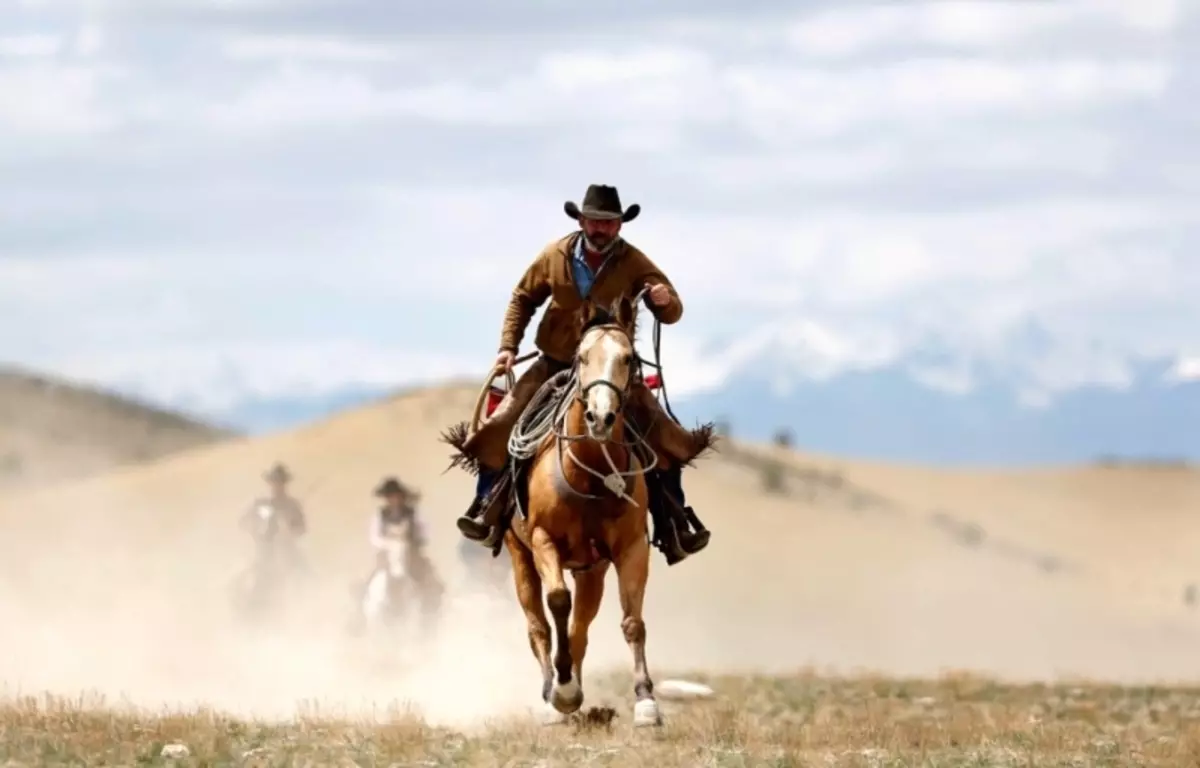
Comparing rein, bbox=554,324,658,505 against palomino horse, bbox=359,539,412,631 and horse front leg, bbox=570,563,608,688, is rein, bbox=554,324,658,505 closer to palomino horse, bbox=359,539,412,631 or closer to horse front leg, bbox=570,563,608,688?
horse front leg, bbox=570,563,608,688

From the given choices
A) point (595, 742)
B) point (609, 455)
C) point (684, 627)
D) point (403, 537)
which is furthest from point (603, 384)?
point (684, 627)

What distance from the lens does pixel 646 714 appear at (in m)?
17.7

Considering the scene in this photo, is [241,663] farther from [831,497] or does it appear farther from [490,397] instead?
[831,497]

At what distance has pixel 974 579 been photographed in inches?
2586

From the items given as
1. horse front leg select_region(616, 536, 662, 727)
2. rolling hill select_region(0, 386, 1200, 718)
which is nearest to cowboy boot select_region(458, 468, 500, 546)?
horse front leg select_region(616, 536, 662, 727)

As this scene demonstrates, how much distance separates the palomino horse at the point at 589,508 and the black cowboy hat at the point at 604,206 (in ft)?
2.72

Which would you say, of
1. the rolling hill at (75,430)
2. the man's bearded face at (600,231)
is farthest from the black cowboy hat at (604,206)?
the rolling hill at (75,430)

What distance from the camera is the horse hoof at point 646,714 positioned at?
17.7 meters

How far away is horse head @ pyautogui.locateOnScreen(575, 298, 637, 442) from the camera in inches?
671

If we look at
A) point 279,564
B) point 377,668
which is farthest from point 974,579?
point 377,668

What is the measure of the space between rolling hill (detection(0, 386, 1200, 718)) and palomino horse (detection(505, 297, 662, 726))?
8693 millimetres

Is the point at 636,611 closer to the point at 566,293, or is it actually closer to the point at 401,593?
the point at 566,293

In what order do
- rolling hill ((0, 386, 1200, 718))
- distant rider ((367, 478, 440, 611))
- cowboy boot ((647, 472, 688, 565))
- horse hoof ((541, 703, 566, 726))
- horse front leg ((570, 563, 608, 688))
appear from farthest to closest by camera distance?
rolling hill ((0, 386, 1200, 718)) < distant rider ((367, 478, 440, 611)) < cowboy boot ((647, 472, 688, 565)) < horse front leg ((570, 563, 608, 688)) < horse hoof ((541, 703, 566, 726))

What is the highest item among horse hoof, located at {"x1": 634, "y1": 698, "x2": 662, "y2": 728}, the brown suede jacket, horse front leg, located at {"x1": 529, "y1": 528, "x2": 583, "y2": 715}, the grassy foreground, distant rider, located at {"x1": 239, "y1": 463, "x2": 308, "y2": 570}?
distant rider, located at {"x1": 239, "y1": 463, "x2": 308, "y2": 570}
